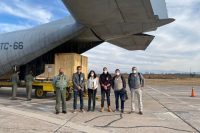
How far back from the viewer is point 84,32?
17.0 m

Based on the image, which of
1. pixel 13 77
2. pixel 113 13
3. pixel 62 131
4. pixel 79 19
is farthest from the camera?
pixel 13 77

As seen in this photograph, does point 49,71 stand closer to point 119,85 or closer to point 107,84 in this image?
point 107,84

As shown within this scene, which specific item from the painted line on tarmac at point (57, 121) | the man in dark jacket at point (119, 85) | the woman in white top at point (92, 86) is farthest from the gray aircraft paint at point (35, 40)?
the painted line on tarmac at point (57, 121)

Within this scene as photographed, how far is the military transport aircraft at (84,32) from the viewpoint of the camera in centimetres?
1272

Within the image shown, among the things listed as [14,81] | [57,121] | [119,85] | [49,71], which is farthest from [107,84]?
[14,81]

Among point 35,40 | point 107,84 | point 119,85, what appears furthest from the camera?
point 35,40

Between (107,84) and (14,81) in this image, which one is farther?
(14,81)

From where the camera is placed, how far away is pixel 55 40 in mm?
17172

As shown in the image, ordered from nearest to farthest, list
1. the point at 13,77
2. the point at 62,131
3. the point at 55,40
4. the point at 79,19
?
the point at 62,131 → the point at 79,19 → the point at 55,40 → the point at 13,77

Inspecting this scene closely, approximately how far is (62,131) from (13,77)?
10.0 metres

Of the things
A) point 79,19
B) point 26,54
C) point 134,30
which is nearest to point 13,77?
point 26,54

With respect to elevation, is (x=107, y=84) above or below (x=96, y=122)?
above

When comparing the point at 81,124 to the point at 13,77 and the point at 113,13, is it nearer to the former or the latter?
the point at 113,13

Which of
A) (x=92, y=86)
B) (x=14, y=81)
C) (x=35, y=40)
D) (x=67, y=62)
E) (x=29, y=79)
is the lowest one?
(x=92, y=86)
